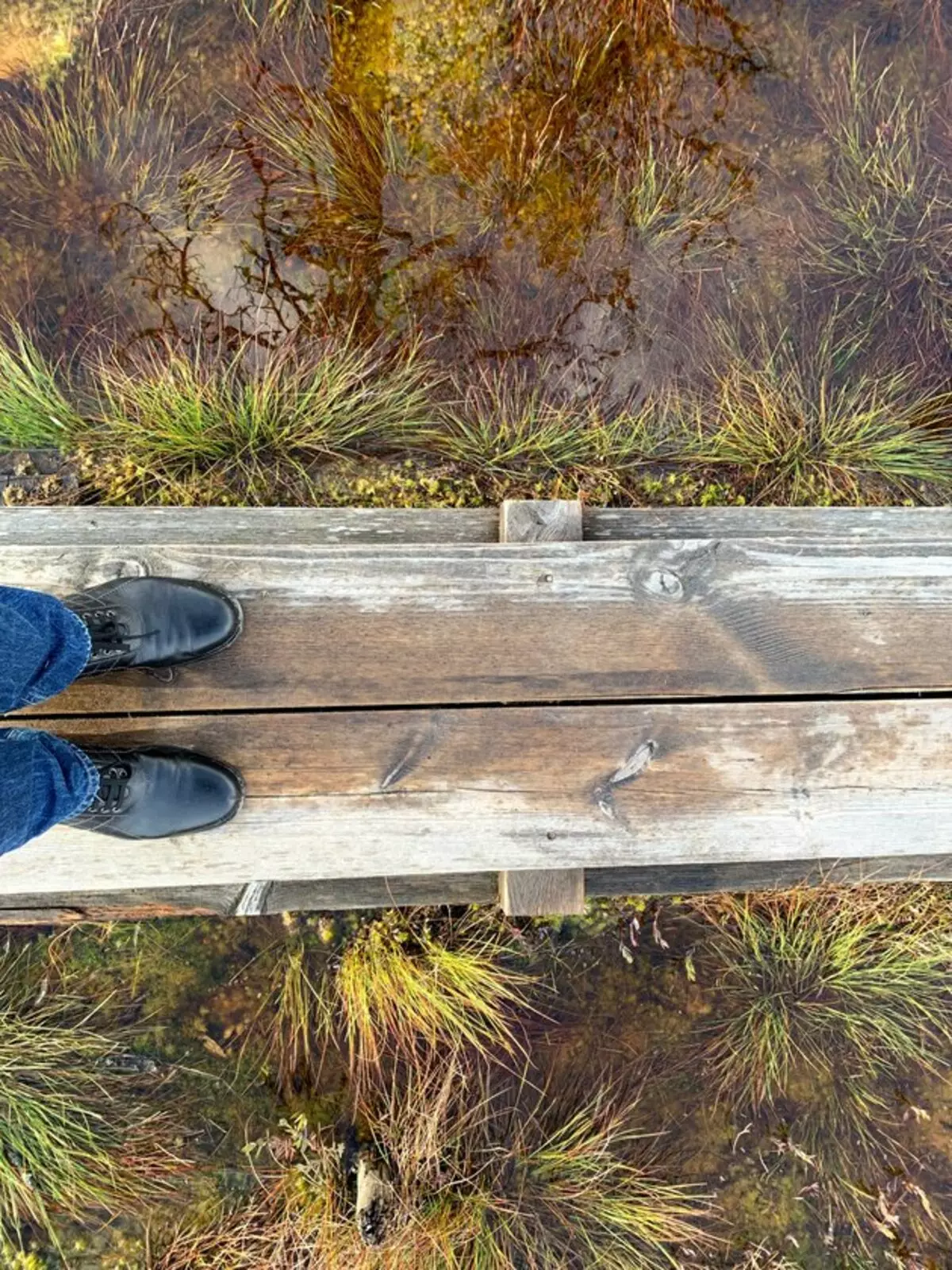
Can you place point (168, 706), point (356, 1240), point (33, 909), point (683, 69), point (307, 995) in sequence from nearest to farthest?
1. point (168, 706)
2. point (33, 909)
3. point (356, 1240)
4. point (307, 995)
5. point (683, 69)

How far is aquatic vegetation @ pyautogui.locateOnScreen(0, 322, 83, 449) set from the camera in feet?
7.92

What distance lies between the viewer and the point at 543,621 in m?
1.90

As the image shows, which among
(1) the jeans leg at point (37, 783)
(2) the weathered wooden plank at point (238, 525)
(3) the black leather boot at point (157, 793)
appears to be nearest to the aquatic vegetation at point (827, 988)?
(2) the weathered wooden plank at point (238, 525)

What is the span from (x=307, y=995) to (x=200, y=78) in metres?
3.12

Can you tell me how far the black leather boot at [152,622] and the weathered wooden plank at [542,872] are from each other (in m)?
0.73

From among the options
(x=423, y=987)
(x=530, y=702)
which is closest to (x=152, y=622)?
(x=530, y=702)

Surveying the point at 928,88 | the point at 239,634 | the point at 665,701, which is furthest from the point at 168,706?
the point at 928,88

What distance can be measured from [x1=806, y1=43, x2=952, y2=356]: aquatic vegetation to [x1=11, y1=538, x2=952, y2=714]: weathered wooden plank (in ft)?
4.17

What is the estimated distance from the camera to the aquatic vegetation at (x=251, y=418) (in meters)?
2.45

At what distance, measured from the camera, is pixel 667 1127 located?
2.62 meters

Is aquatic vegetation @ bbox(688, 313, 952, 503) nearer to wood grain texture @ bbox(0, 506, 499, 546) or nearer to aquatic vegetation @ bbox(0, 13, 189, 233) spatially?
wood grain texture @ bbox(0, 506, 499, 546)

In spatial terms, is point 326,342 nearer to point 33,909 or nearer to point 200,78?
point 200,78

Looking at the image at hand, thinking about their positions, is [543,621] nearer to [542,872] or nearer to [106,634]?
[542,872]

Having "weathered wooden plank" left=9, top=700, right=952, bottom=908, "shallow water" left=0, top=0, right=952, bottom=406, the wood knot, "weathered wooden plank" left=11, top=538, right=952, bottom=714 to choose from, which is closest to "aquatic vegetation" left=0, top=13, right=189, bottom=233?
"shallow water" left=0, top=0, right=952, bottom=406
